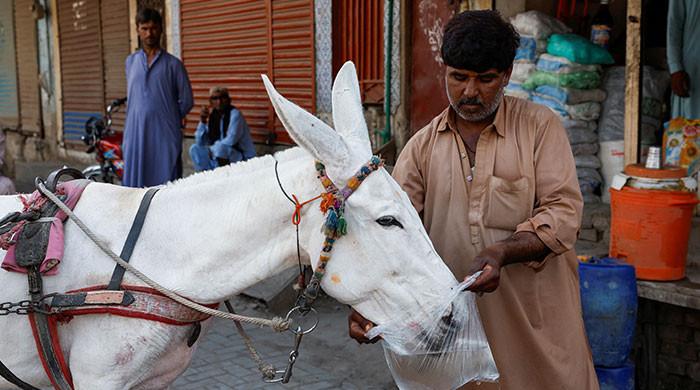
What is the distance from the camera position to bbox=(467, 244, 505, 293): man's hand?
2.08 metres

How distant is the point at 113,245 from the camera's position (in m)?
2.26

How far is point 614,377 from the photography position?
3.92 m

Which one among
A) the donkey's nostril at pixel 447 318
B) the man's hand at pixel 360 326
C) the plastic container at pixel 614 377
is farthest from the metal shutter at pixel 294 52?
the donkey's nostril at pixel 447 318

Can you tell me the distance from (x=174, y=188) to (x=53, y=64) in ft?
41.5

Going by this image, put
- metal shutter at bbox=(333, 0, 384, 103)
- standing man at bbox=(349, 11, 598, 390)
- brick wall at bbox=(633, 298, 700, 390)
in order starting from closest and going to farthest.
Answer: standing man at bbox=(349, 11, 598, 390)
brick wall at bbox=(633, 298, 700, 390)
metal shutter at bbox=(333, 0, 384, 103)

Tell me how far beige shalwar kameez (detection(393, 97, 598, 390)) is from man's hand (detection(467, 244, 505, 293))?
20 cm

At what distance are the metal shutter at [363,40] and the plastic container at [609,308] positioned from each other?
3561 millimetres

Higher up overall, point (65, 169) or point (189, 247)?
point (65, 169)

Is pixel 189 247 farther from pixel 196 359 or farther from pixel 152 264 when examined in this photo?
pixel 196 359

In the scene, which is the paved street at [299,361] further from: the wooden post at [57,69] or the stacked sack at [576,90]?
the wooden post at [57,69]

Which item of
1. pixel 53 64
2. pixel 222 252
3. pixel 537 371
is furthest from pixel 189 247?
pixel 53 64

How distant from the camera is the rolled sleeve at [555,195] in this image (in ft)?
7.31

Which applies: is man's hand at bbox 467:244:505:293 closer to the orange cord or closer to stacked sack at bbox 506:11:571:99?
the orange cord

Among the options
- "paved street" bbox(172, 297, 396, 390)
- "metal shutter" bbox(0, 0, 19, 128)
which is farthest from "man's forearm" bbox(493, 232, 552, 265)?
"metal shutter" bbox(0, 0, 19, 128)
